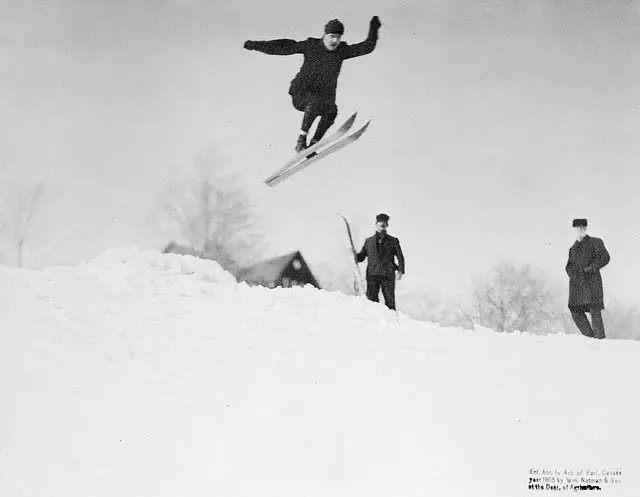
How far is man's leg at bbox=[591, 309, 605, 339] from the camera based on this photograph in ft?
9.90

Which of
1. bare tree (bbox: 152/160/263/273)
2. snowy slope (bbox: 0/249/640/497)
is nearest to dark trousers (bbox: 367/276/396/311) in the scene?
snowy slope (bbox: 0/249/640/497)

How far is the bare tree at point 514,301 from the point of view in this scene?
3.08 metres

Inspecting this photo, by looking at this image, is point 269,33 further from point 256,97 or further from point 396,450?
point 396,450

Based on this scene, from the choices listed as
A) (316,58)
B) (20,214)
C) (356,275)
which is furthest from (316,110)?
(20,214)

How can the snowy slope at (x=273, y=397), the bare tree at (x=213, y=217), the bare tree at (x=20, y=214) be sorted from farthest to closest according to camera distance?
1. the bare tree at (x=213, y=217)
2. the bare tree at (x=20, y=214)
3. the snowy slope at (x=273, y=397)

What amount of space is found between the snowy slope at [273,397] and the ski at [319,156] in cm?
57

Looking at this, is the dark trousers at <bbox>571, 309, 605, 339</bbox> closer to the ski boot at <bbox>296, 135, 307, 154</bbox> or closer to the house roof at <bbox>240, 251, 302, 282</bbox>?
the house roof at <bbox>240, 251, 302, 282</bbox>

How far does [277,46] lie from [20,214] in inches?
54.9

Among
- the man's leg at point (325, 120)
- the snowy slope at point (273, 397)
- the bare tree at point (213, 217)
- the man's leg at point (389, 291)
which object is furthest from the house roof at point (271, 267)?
the man's leg at point (325, 120)

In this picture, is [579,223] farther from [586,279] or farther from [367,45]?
[367,45]

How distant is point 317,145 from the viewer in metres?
3.12

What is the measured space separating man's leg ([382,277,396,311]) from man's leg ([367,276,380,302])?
3 cm

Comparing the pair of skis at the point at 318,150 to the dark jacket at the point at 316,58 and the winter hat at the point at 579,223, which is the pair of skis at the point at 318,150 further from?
the winter hat at the point at 579,223

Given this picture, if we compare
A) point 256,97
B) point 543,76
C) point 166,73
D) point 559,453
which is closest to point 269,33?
point 256,97
